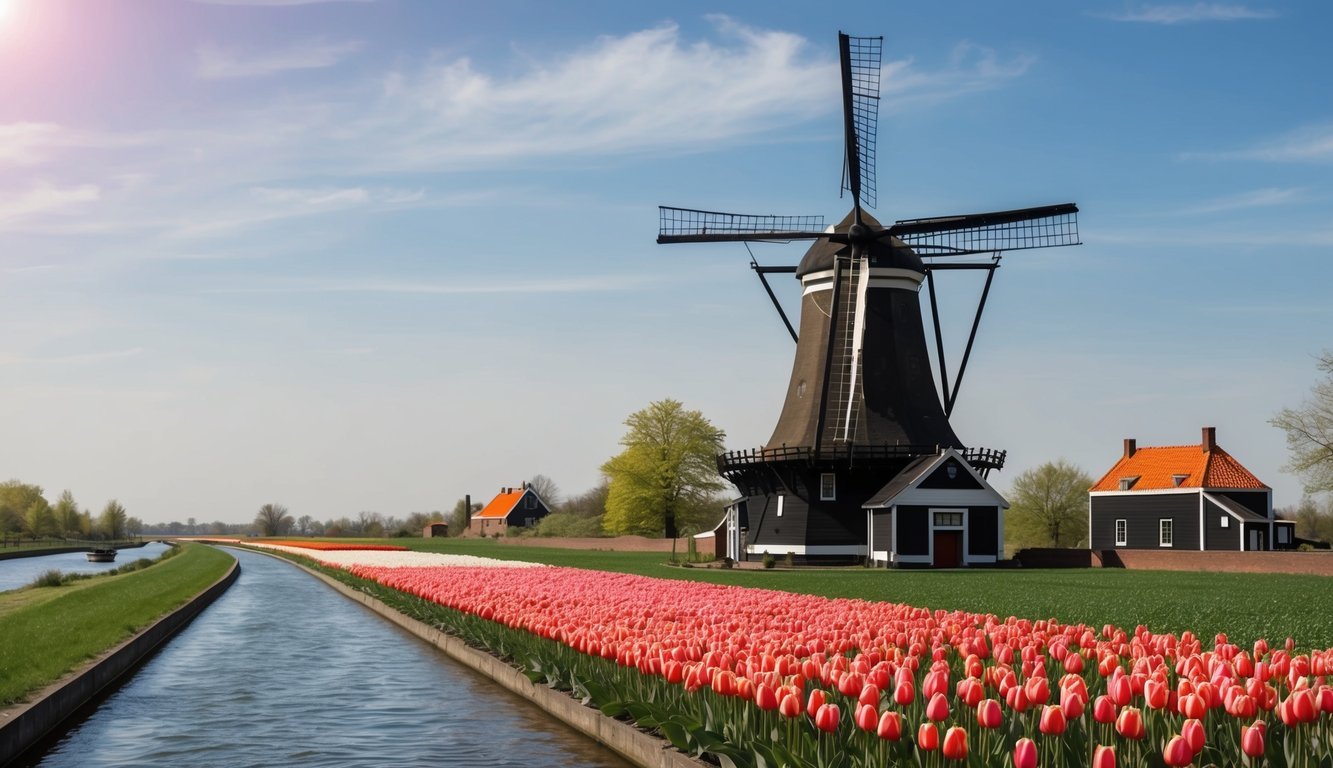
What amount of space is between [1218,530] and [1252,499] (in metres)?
2.51

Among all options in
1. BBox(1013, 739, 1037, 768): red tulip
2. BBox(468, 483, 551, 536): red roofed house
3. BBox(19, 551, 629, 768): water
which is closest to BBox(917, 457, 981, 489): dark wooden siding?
BBox(19, 551, 629, 768): water

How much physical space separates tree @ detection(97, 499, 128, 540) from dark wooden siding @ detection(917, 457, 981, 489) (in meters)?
147

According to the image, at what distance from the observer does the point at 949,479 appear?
45.8 meters

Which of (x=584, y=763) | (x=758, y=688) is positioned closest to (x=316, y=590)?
(x=584, y=763)

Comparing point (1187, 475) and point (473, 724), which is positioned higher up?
point (1187, 475)

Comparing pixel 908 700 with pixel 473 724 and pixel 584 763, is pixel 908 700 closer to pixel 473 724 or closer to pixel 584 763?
pixel 584 763

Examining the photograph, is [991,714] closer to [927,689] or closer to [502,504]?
[927,689]

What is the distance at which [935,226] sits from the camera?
155 feet

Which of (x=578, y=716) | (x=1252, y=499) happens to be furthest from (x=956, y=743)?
(x=1252, y=499)

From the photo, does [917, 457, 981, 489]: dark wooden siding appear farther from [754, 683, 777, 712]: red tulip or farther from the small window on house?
[754, 683, 777, 712]: red tulip

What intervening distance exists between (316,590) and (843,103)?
25198mm

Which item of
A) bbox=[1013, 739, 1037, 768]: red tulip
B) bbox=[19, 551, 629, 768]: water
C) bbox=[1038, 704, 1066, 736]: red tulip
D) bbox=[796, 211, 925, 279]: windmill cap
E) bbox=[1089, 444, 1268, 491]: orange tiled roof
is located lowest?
bbox=[19, 551, 629, 768]: water

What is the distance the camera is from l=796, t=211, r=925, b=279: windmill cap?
46188 mm

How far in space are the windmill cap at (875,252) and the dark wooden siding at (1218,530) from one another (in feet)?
67.3
